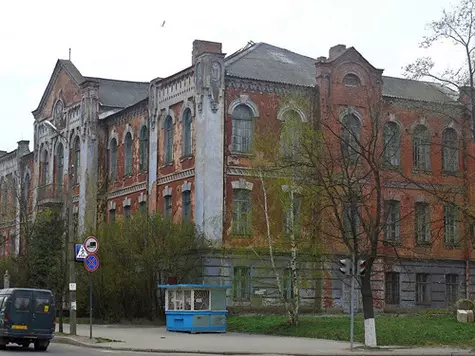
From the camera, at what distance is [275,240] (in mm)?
39312

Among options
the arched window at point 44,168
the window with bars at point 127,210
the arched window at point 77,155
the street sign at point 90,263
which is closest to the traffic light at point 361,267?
the street sign at point 90,263

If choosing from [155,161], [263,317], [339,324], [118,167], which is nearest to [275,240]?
[263,317]

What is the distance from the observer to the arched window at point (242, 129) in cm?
4406

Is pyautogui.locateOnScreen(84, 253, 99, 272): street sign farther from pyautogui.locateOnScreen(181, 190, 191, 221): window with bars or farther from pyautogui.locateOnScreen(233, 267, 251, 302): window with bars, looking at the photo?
pyautogui.locateOnScreen(181, 190, 191, 221): window with bars

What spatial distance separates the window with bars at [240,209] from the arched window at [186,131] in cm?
350

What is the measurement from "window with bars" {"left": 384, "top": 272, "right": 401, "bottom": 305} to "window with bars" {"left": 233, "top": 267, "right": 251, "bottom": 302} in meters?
8.30

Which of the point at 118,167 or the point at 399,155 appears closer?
the point at 399,155

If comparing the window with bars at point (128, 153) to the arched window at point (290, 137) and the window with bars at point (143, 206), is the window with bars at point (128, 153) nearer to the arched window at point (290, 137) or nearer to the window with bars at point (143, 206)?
the window with bars at point (143, 206)

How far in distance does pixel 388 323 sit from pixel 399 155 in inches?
616

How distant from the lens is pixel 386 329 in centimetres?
3219

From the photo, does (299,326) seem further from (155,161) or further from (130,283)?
(155,161)

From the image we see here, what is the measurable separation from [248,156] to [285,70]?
6202 mm

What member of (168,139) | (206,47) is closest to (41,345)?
(206,47)

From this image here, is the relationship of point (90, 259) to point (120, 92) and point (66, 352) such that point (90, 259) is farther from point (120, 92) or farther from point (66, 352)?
point (120, 92)
